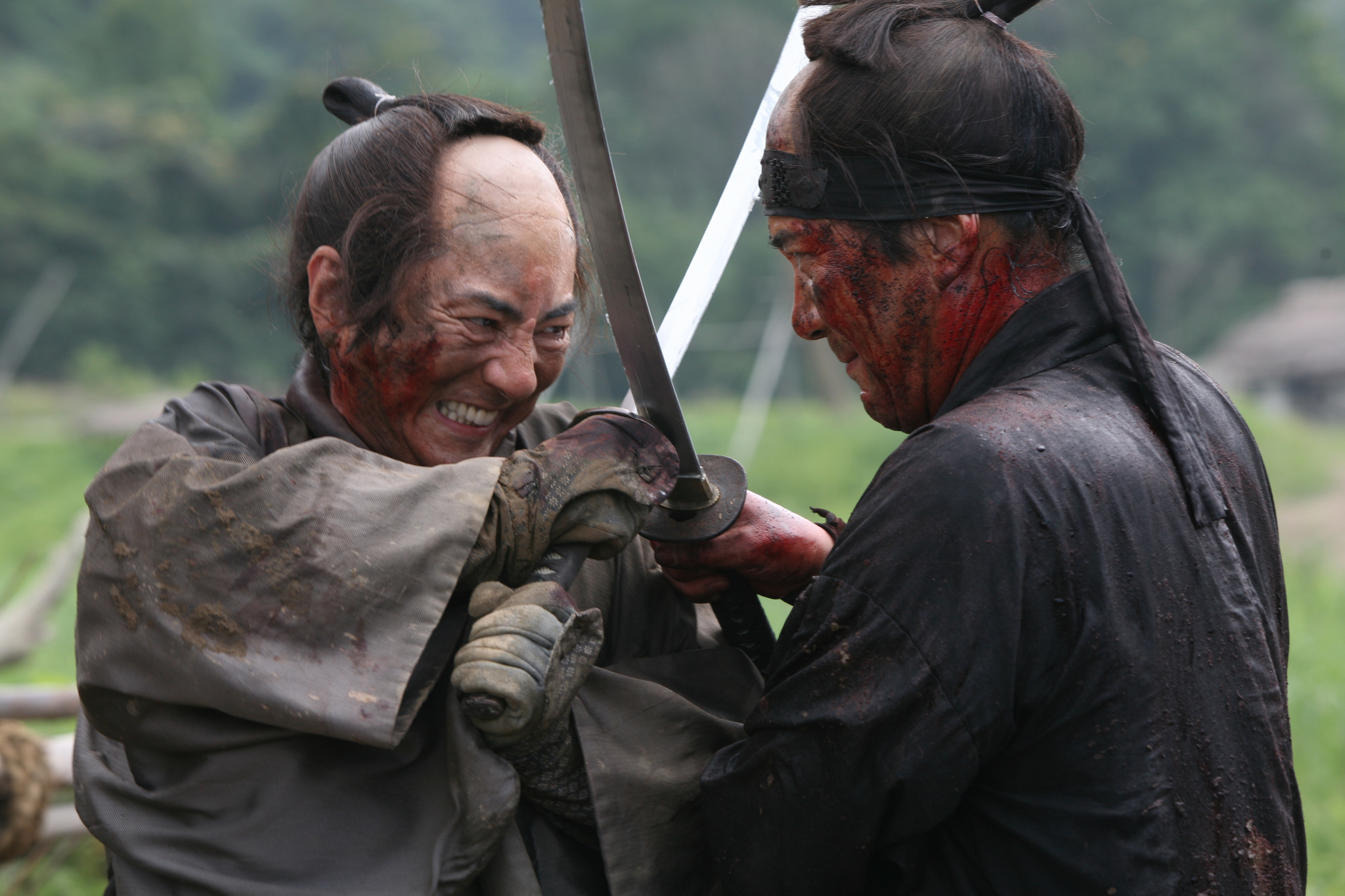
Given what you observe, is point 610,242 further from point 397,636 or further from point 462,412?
point 397,636

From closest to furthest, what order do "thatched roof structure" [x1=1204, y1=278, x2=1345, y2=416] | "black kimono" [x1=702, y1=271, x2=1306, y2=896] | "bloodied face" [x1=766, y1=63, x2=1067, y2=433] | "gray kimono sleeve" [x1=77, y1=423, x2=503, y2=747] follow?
"black kimono" [x1=702, y1=271, x2=1306, y2=896]
"gray kimono sleeve" [x1=77, y1=423, x2=503, y2=747]
"bloodied face" [x1=766, y1=63, x2=1067, y2=433]
"thatched roof structure" [x1=1204, y1=278, x2=1345, y2=416]

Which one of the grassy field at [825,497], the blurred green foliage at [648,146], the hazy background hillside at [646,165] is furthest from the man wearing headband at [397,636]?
the blurred green foliage at [648,146]

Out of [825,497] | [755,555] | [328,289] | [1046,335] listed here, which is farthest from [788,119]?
[825,497]

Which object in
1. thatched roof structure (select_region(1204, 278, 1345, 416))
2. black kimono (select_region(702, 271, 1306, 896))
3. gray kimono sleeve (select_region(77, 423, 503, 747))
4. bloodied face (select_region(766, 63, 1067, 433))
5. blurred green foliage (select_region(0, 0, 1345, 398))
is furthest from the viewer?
blurred green foliage (select_region(0, 0, 1345, 398))

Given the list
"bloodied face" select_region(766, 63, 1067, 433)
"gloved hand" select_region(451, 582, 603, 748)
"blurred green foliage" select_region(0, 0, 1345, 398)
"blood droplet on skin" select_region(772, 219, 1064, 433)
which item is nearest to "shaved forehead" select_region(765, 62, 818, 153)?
"bloodied face" select_region(766, 63, 1067, 433)

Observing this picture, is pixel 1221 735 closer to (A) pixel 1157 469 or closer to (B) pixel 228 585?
(A) pixel 1157 469

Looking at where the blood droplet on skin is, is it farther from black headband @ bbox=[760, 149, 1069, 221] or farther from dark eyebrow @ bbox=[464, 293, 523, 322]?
dark eyebrow @ bbox=[464, 293, 523, 322]

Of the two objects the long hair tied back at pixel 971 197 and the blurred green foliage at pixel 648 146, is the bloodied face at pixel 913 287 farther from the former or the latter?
the blurred green foliage at pixel 648 146

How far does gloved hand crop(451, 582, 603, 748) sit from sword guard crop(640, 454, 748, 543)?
0.29 m

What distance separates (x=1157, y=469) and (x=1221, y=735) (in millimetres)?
327

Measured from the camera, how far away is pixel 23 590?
1004cm

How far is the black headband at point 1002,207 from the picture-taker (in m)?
1.58

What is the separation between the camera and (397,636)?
5.25 feet

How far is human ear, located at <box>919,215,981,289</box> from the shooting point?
1.64 meters
